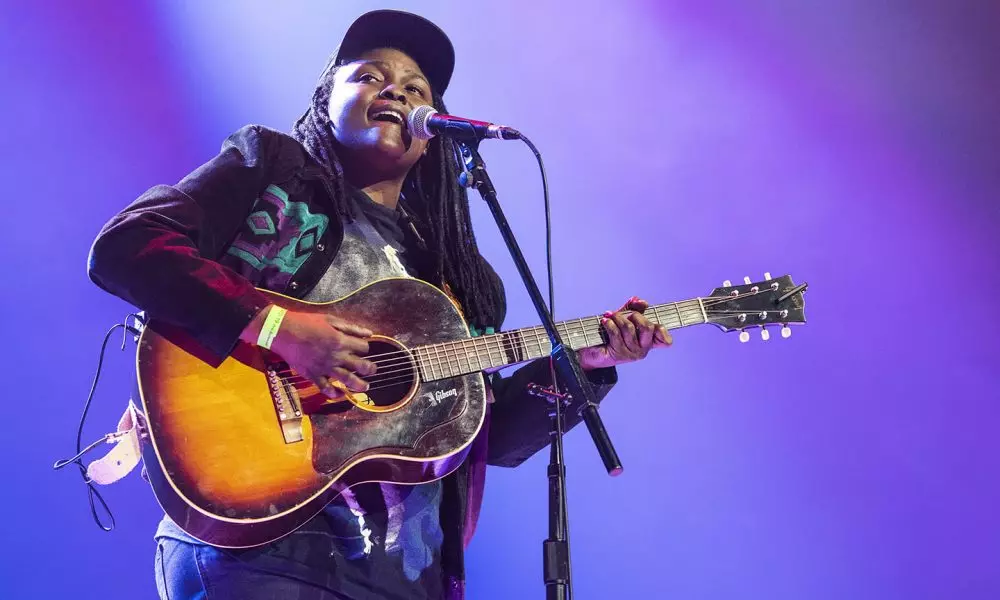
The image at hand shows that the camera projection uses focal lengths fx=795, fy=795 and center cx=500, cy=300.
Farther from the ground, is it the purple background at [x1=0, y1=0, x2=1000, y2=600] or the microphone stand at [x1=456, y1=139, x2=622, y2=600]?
the purple background at [x1=0, y1=0, x2=1000, y2=600]

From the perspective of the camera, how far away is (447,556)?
8.38ft

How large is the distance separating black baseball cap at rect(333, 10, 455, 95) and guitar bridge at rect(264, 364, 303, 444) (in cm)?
152

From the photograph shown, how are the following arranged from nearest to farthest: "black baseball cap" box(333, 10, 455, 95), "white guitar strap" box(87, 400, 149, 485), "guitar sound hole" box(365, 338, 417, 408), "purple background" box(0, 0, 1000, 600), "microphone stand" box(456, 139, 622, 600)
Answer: "microphone stand" box(456, 139, 622, 600), "white guitar strap" box(87, 400, 149, 485), "guitar sound hole" box(365, 338, 417, 408), "black baseball cap" box(333, 10, 455, 95), "purple background" box(0, 0, 1000, 600)

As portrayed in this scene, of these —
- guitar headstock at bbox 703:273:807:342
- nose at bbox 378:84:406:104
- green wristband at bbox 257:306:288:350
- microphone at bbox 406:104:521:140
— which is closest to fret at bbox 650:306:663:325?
guitar headstock at bbox 703:273:807:342

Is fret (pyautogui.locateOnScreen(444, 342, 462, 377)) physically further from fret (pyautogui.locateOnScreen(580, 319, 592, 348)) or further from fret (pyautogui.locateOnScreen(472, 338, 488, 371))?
fret (pyautogui.locateOnScreen(580, 319, 592, 348))

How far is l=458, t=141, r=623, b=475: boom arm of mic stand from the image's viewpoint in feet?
6.28

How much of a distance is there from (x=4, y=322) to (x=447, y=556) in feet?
6.97

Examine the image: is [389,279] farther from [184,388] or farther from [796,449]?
[796,449]

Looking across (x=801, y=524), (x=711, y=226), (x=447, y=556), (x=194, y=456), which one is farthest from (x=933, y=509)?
(x=194, y=456)

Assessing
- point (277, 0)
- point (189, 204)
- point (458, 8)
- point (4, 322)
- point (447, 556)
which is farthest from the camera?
point (458, 8)

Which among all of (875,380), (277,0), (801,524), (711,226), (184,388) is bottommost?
(184,388)

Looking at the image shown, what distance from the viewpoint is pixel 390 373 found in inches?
97.3

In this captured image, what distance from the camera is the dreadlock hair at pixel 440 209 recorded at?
3035 millimetres

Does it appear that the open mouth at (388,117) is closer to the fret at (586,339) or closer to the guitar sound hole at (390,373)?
the guitar sound hole at (390,373)
